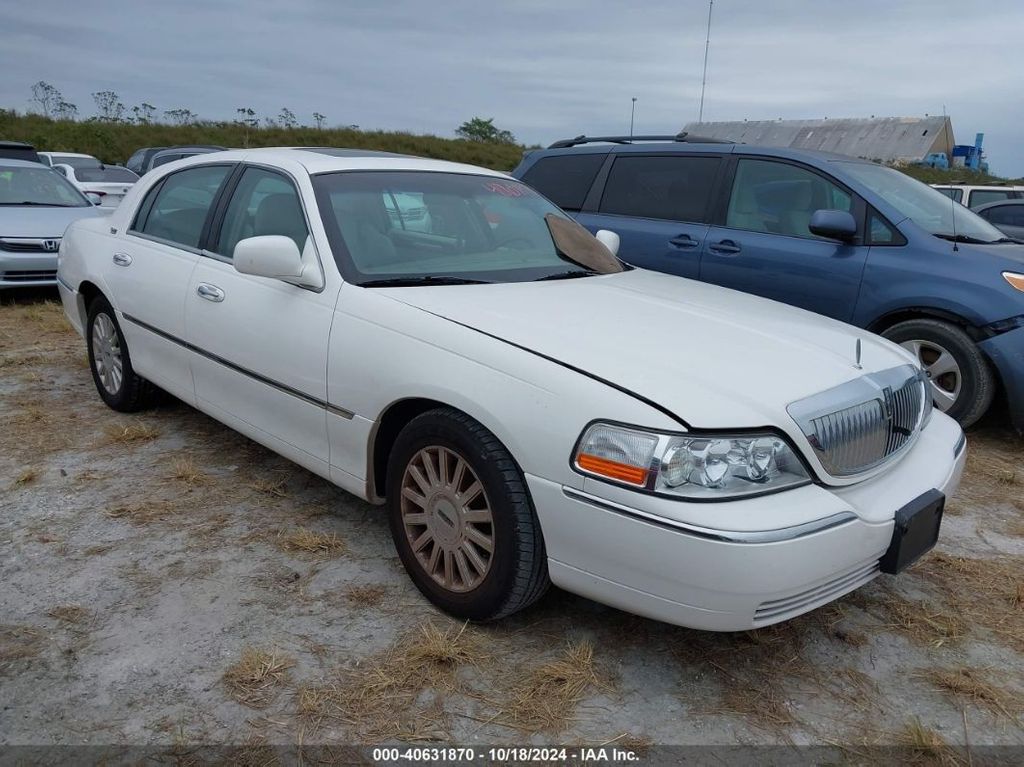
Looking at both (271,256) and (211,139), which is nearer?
(271,256)

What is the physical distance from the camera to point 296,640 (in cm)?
271

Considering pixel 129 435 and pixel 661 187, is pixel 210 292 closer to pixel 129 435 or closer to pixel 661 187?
pixel 129 435

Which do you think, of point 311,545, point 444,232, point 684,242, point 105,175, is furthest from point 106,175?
point 311,545

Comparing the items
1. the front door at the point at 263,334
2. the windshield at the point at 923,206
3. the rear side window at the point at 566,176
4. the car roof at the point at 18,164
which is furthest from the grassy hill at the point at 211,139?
the front door at the point at 263,334

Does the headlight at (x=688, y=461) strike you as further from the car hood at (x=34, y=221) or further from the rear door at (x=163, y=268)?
the car hood at (x=34, y=221)

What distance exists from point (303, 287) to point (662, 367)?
149 centimetres

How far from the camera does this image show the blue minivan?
15.7 ft

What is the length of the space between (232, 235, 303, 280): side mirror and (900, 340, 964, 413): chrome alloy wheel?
11.9 ft

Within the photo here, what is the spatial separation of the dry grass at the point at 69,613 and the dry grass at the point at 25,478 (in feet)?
4.22

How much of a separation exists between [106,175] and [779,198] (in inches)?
537

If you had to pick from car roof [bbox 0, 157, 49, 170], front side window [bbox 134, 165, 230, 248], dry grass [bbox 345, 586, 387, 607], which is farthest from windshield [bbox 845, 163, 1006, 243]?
car roof [bbox 0, 157, 49, 170]

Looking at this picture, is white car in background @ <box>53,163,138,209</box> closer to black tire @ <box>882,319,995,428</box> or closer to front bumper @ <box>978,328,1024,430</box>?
black tire @ <box>882,319,995,428</box>

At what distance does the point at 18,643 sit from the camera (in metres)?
2.65

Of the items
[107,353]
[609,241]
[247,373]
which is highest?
[609,241]
